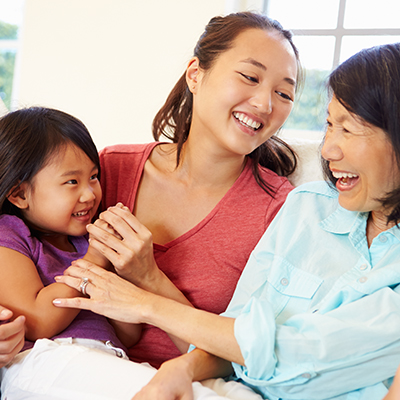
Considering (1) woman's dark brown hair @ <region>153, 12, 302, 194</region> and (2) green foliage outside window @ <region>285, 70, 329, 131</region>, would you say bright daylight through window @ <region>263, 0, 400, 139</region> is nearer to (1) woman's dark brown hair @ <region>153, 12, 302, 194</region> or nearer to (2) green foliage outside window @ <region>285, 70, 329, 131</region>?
(2) green foliage outside window @ <region>285, 70, 329, 131</region>

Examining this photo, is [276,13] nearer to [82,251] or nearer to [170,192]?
[170,192]

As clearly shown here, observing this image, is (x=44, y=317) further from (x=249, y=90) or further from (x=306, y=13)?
(x=306, y=13)

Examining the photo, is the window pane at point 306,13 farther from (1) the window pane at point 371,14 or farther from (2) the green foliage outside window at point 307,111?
(2) the green foliage outside window at point 307,111

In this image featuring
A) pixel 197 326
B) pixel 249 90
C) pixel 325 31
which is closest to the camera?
pixel 197 326

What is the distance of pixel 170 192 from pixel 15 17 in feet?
10.1

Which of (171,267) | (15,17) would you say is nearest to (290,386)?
(171,267)

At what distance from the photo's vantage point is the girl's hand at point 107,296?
1210 millimetres

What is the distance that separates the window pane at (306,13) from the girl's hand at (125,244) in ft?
6.33

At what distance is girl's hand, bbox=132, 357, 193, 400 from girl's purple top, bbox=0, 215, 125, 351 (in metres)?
0.32

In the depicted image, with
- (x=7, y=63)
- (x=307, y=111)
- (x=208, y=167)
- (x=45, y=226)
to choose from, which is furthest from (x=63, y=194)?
(x=7, y=63)

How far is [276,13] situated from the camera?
285cm

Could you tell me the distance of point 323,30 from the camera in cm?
275

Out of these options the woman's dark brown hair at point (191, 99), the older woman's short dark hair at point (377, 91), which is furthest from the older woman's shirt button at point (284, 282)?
the woman's dark brown hair at point (191, 99)

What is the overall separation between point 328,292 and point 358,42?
1.94 m
